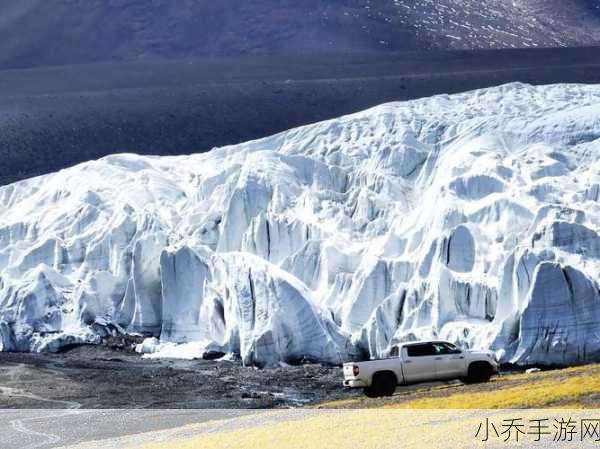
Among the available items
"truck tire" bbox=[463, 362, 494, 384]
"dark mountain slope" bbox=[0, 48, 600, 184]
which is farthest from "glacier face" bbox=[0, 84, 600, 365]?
"dark mountain slope" bbox=[0, 48, 600, 184]

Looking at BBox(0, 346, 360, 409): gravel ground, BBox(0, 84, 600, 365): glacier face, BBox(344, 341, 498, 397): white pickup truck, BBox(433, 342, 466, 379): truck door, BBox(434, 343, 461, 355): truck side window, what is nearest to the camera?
BBox(344, 341, 498, 397): white pickup truck

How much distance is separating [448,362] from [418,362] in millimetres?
529

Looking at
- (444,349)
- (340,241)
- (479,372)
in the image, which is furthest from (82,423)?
(340,241)

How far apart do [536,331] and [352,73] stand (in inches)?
3145

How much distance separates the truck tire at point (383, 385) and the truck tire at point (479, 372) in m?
1.35

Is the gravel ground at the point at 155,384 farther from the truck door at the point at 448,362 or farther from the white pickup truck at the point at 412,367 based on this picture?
the truck door at the point at 448,362

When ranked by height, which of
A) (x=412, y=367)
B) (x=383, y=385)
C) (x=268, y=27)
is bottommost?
(x=383, y=385)

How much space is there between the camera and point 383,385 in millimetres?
21281

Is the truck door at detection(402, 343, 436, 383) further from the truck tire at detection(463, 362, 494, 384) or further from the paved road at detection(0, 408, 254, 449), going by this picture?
the paved road at detection(0, 408, 254, 449)

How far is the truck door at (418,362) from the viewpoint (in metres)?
21.2

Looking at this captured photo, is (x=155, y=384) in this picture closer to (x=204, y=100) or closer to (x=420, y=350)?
(x=420, y=350)

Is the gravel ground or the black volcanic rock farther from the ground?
the black volcanic rock

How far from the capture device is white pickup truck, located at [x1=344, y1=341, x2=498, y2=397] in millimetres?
21125

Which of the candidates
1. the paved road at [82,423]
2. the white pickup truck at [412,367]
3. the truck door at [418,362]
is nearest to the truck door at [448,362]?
the white pickup truck at [412,367]
